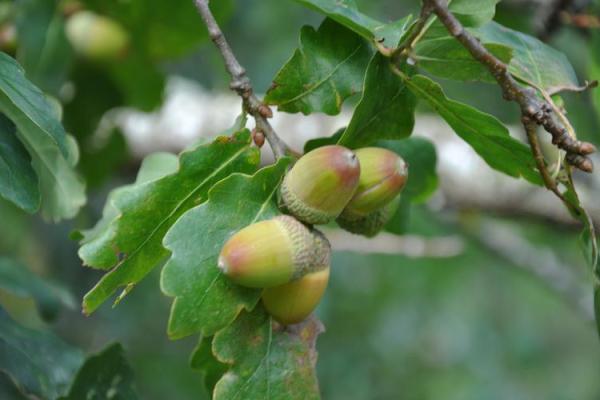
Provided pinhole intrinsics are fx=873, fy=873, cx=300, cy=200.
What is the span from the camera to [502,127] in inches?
41.7

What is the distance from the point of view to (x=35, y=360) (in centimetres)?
126

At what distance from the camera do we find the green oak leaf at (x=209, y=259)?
0.96m

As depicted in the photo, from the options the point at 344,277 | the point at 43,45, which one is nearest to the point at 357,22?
the point at 43,45

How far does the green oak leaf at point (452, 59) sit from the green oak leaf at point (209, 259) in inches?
10.2

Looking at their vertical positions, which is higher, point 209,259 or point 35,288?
point 209,259

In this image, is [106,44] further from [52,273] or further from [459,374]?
[459,374]

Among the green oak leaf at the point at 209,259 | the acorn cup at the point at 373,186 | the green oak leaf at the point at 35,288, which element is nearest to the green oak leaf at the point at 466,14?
the acorn cup at the point at 373,186

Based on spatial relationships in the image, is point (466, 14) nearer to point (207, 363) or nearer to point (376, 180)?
point (376, 180)

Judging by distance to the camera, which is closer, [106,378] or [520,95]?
[520,95]

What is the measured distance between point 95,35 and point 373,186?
37.1 inches

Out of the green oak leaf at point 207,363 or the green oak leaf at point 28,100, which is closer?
the green oak leaf at point 28,100

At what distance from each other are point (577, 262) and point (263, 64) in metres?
1.89

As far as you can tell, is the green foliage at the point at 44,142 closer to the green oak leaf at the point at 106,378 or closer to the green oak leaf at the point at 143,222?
the green oak leaf at the point at 143,222

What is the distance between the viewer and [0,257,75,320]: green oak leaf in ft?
4.93
